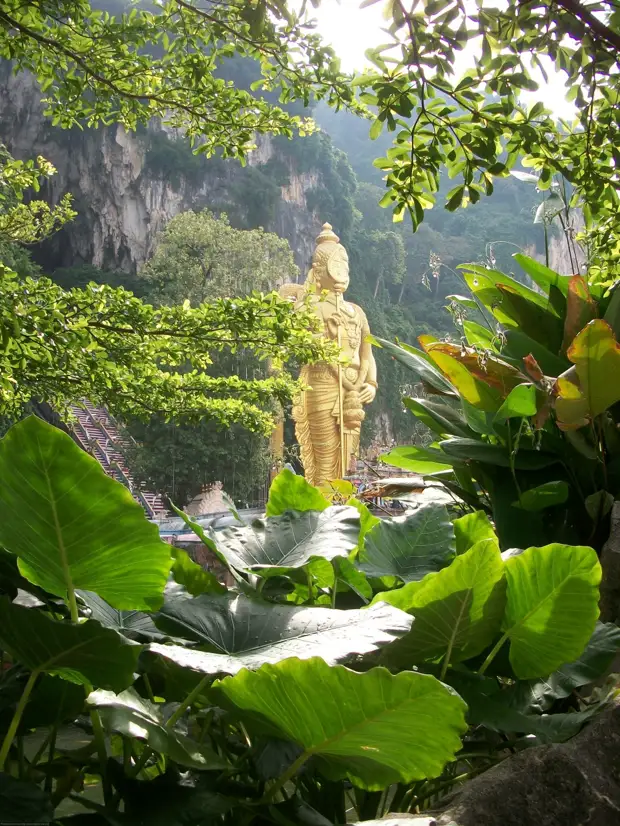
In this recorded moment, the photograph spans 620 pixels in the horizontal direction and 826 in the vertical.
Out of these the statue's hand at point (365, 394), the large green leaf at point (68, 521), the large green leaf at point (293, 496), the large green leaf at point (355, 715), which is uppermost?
the statue's hand at point (365, 394)

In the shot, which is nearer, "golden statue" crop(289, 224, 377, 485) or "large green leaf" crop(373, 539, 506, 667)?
"large green leaf" crop(373, 539, 506, 667)

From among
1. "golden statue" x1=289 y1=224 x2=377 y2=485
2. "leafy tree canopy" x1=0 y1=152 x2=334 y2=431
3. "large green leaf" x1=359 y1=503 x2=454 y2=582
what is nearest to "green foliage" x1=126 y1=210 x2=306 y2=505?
"golden statue" x1=289 y1=224 x2=377 y2=485

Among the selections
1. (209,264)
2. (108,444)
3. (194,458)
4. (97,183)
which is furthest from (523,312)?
(97,183)

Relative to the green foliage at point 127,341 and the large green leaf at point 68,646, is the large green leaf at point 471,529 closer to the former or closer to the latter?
the large green leaf at point 68,646

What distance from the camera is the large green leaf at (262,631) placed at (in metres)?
0.19

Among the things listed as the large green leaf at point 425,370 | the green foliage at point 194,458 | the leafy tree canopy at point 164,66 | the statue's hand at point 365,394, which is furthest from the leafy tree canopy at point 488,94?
the green foliage at point 194,458

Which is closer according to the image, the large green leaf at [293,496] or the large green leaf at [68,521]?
the large green leaf at [68,521]

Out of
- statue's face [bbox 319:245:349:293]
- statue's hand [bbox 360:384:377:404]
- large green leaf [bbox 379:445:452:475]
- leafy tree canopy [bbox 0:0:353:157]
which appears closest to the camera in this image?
large green leaf [bbox 379:445:452:475]

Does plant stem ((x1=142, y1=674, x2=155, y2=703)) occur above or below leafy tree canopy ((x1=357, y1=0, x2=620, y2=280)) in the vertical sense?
below

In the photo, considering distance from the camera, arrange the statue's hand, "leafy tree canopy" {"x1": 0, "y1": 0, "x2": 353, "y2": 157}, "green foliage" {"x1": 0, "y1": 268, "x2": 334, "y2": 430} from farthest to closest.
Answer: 1. the statue's hand
2. "green foliage" {"x1": 0, "y1": 268, "x2": 334, "y2": 430}
3. "leafy tree canopy" {"x1": 0, "y1": 0, "x2": 353, "y2": 157}

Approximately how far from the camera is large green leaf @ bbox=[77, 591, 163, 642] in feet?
0.80

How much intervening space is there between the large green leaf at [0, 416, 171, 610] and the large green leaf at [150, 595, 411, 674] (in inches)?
1.1

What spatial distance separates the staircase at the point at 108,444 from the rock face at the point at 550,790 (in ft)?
29.3

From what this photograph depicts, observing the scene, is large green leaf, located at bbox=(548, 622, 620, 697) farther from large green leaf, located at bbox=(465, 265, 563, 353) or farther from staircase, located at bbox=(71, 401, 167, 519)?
staircase, located at bbox=(71, 401, 167, 519)
